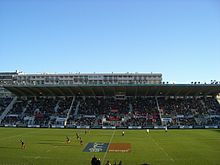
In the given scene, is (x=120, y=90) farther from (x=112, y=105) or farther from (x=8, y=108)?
(x=8, y=108)

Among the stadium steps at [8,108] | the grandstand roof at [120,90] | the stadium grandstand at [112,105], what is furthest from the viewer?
the stadium steps at [8,108]

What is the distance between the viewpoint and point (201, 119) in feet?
271

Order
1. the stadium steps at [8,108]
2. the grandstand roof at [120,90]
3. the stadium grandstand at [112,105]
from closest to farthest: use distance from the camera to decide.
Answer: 1. the stadium grandstand at [112,105]
2. the grandstand roof at [120,90]
3. the stadium steps at [8,108]

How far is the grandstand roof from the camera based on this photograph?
82125 mm

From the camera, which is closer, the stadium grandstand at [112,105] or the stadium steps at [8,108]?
the stadium grandstand at [112,105]

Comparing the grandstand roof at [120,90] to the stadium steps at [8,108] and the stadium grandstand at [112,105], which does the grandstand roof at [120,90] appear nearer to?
the stadium grandstand at [112,105]

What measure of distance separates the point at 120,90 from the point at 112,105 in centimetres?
578

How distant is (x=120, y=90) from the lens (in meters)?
88.1

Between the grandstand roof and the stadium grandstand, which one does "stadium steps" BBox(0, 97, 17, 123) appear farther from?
the grandstand roof

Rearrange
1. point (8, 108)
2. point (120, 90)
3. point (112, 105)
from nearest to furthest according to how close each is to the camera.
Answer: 1. point (120, 90)
2. point (112, 105)
3. point (8, 108)

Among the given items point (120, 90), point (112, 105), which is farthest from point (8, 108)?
point (120, 90)

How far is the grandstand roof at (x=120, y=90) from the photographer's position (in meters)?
82.1

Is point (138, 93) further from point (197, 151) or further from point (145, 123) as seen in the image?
point (197, 151)

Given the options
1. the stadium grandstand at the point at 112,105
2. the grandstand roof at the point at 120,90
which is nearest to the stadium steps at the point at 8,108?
the stadium grandstand at the point at 112,105
